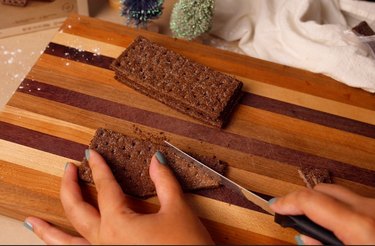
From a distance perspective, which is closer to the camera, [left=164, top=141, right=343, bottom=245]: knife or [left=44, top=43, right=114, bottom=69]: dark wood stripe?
[left=164, top=141, right=343, bottom=245]: knife

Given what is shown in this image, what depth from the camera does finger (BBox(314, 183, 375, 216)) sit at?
850 millimetres

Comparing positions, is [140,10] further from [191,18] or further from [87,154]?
[87,154]

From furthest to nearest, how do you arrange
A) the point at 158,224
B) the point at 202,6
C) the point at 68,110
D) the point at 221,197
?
1. the point at 202,6
2. the point at 68,110
3. the point at 221,197
4. the point at 158,224

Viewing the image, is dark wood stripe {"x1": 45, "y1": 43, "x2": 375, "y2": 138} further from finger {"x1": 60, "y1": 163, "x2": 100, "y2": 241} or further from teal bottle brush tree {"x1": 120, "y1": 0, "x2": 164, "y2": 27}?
finger {"x1": 60, "y1": 163, "x2": 100, "y2": 241}

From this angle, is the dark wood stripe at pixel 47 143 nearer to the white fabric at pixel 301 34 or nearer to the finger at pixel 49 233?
the finger at pixel 49 233

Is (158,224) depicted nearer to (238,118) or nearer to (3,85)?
(238,118)

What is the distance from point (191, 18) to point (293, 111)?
0.39 m

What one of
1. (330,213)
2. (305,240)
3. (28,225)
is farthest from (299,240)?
(28,225)

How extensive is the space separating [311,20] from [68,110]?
768mm

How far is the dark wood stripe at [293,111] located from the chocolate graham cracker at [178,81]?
0.17ft

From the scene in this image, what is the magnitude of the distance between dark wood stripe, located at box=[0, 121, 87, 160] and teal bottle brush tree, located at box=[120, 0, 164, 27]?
44 centimetres

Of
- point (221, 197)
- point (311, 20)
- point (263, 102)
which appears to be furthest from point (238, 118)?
point (311, 20)

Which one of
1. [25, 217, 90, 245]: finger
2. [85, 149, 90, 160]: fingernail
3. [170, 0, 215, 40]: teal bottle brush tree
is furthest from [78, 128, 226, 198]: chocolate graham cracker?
[170, 0, 215, 40]: teal bottle brush tree

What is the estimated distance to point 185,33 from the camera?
51.1 inches
